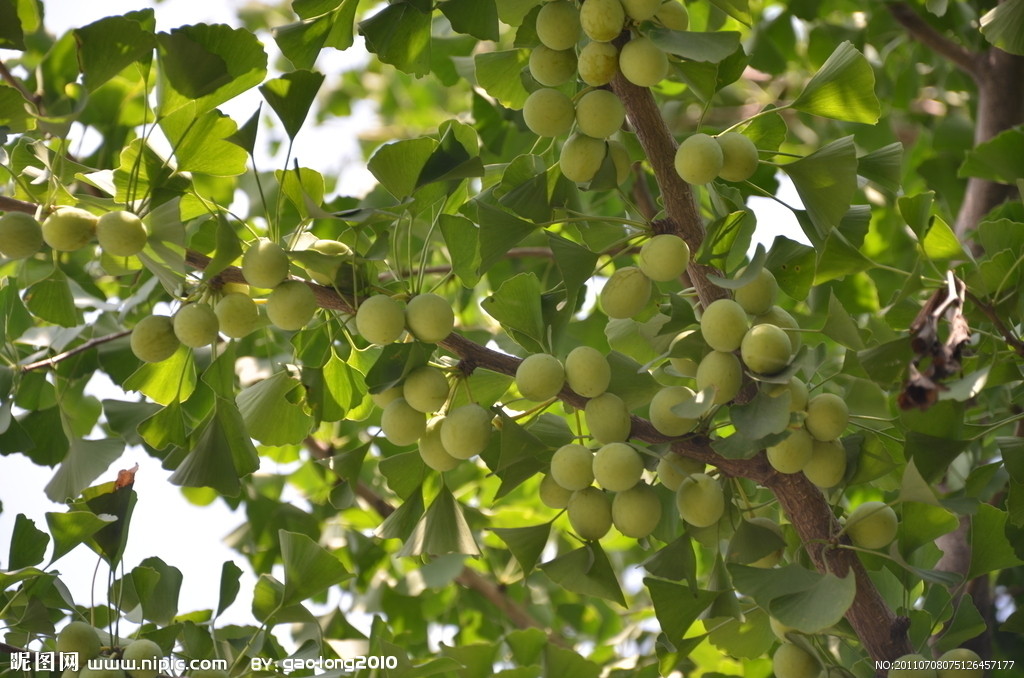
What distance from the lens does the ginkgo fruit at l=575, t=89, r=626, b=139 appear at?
0.96m

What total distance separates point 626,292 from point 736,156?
7.1 inches

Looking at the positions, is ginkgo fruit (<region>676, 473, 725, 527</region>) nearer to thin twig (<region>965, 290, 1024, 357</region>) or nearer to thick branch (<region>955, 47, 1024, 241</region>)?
thin twig (<region>965, 290, 1024, 357</region>)

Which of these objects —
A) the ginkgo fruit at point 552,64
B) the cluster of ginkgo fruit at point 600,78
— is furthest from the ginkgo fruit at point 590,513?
the ginkgo fruit at point 552,64

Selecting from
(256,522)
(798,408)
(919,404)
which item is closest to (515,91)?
(798,408)

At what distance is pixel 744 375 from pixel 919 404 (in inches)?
8.4

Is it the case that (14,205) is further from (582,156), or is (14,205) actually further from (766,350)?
(766,350)

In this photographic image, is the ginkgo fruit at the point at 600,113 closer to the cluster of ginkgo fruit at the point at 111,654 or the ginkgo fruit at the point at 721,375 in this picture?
the ginkgo fruit at the point at 721,375

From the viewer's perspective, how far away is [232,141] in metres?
0.94

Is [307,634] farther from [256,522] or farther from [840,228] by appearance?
[840,228]

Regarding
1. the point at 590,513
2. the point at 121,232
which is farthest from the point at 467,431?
the point at 121,232

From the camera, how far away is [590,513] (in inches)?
39.5

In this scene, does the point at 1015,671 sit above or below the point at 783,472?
below

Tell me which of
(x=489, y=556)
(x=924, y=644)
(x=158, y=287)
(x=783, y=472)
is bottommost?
(x=489, y=556)

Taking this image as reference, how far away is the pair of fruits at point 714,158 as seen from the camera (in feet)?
3.00
